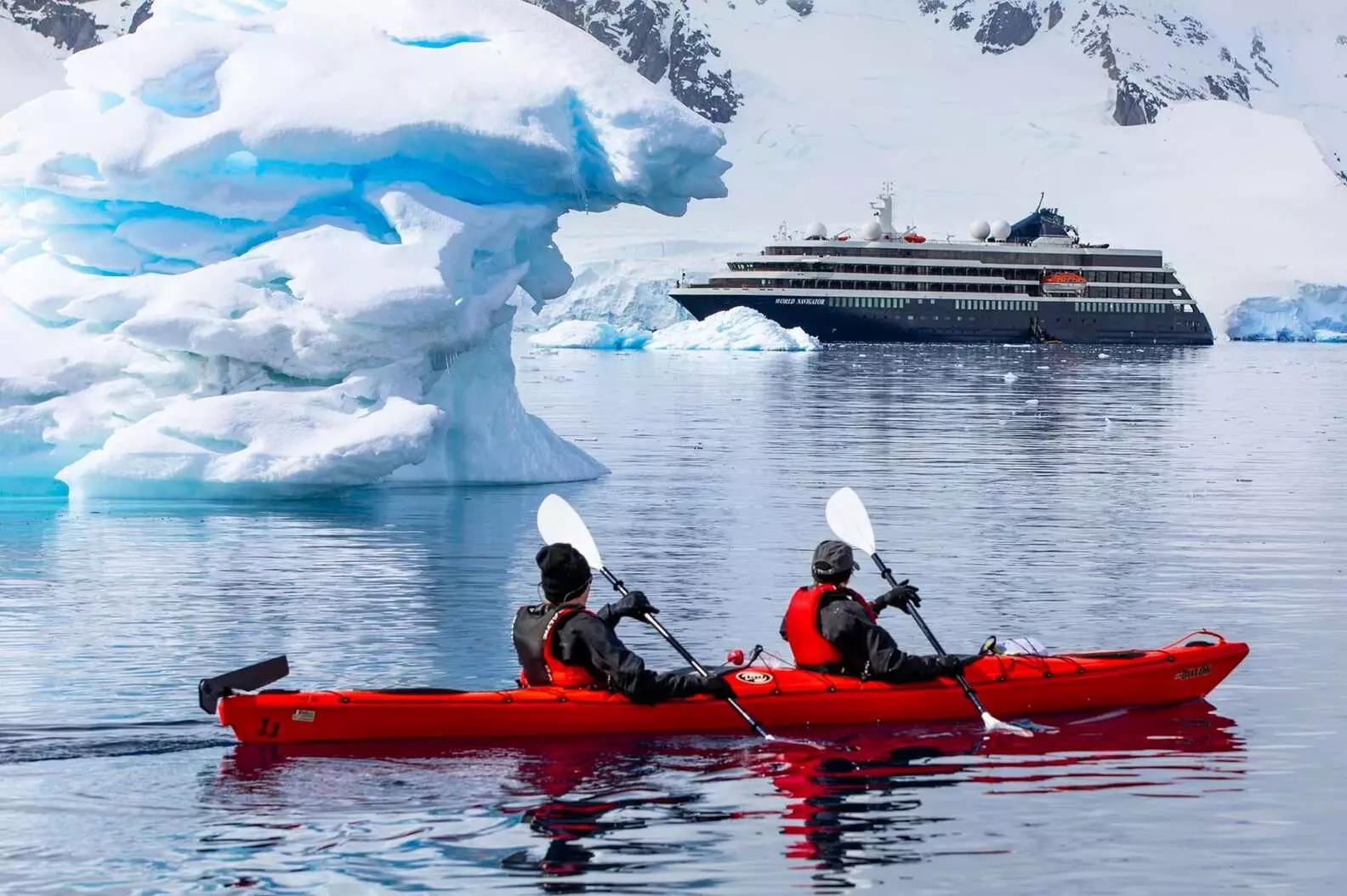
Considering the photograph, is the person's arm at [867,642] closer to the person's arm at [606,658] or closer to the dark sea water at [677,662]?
the dark sea water at [677,662]

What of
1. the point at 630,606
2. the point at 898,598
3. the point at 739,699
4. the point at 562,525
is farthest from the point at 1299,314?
the point at 630,606

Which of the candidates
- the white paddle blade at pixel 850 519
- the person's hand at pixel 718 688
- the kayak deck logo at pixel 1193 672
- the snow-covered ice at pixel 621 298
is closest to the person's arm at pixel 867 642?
the person's hand at pixel 718 688

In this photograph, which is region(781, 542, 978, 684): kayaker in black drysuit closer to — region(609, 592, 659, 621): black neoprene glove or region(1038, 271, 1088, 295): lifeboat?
region(609, 592, 659, 621): black neoprene glove

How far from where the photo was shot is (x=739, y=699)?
12.0 meters

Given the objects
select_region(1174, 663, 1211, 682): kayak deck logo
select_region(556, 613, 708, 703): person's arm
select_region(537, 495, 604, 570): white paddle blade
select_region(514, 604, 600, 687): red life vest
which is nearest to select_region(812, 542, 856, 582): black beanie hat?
select_region(556, 613, 708, 703): person's arm

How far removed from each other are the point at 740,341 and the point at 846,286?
14589 mm

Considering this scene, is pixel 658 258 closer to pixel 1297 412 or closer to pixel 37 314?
pixel 1297 412

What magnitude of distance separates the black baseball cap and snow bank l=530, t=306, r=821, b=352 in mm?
83039

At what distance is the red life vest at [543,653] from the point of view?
38.1ft

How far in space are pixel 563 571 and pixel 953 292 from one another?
3982 inches

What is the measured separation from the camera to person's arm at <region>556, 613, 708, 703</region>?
11.5 meters

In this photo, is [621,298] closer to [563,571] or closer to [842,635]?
[842,635]

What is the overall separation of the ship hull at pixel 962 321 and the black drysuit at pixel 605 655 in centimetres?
9690

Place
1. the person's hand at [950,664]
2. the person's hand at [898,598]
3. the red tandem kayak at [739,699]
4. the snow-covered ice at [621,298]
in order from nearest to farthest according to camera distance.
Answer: the red tandem kayak at [739,699] < the person's hand at [950,664] < the person's hand at [898,598] < the snow-covered ice at [621,298]
